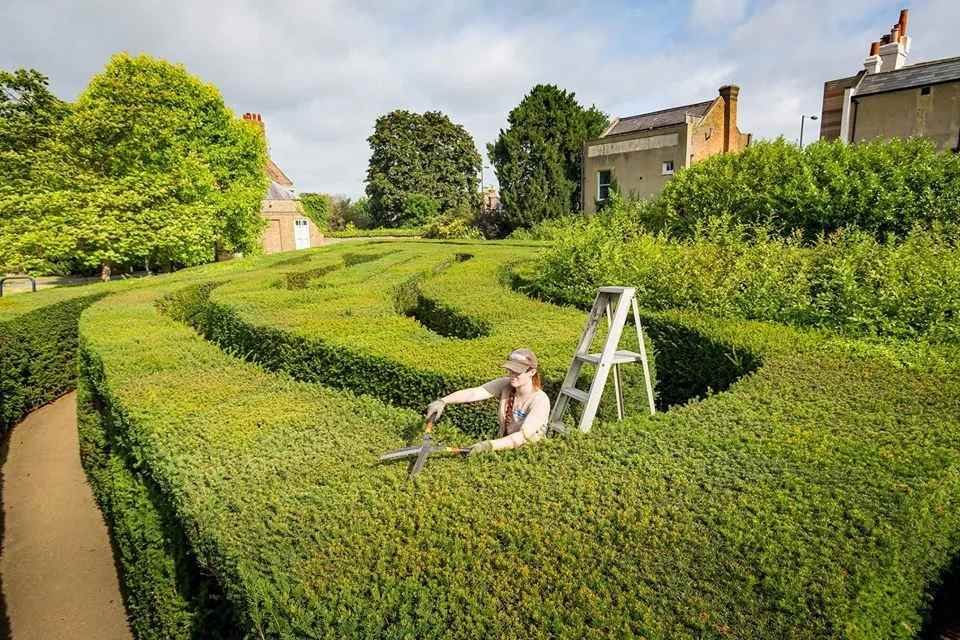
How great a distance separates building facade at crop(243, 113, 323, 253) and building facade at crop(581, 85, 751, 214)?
21740 mm

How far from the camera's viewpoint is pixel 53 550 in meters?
6.64

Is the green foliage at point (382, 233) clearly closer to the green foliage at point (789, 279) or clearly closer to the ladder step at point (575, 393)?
the green foliage at point (789, 279)

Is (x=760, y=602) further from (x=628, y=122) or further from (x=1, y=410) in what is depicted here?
(x=628, y=122)

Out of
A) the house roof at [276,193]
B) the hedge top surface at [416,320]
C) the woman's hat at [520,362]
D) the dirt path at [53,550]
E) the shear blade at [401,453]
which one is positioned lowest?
the dirt path at [53,550]

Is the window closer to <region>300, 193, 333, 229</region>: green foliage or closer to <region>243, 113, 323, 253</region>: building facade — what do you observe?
<region>243, 113, 323, 253</region>: building facade

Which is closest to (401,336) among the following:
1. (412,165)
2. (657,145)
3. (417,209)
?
(657,145)

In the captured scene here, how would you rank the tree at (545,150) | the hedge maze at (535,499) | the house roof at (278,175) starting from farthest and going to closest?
the house roof at (278,175)
the tree at (545,150)
the hedge maze at (535,499)

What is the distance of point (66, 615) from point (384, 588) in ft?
18.1

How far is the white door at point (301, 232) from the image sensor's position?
38.4m

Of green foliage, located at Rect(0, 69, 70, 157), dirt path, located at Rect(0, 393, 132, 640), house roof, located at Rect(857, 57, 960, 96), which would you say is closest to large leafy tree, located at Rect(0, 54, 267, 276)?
green foliage, located at Rect(0, 69, 70, 157)

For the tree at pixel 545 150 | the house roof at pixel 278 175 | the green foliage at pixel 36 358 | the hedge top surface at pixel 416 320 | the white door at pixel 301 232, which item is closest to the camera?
the hedge top surface at pixel 416 320

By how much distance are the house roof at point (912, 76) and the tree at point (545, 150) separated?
14137mm

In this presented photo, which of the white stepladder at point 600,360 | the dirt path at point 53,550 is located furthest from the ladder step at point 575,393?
the dirt path at point 53,550

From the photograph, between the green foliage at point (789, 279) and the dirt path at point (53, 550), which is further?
the green foliage at point (789, 279)
